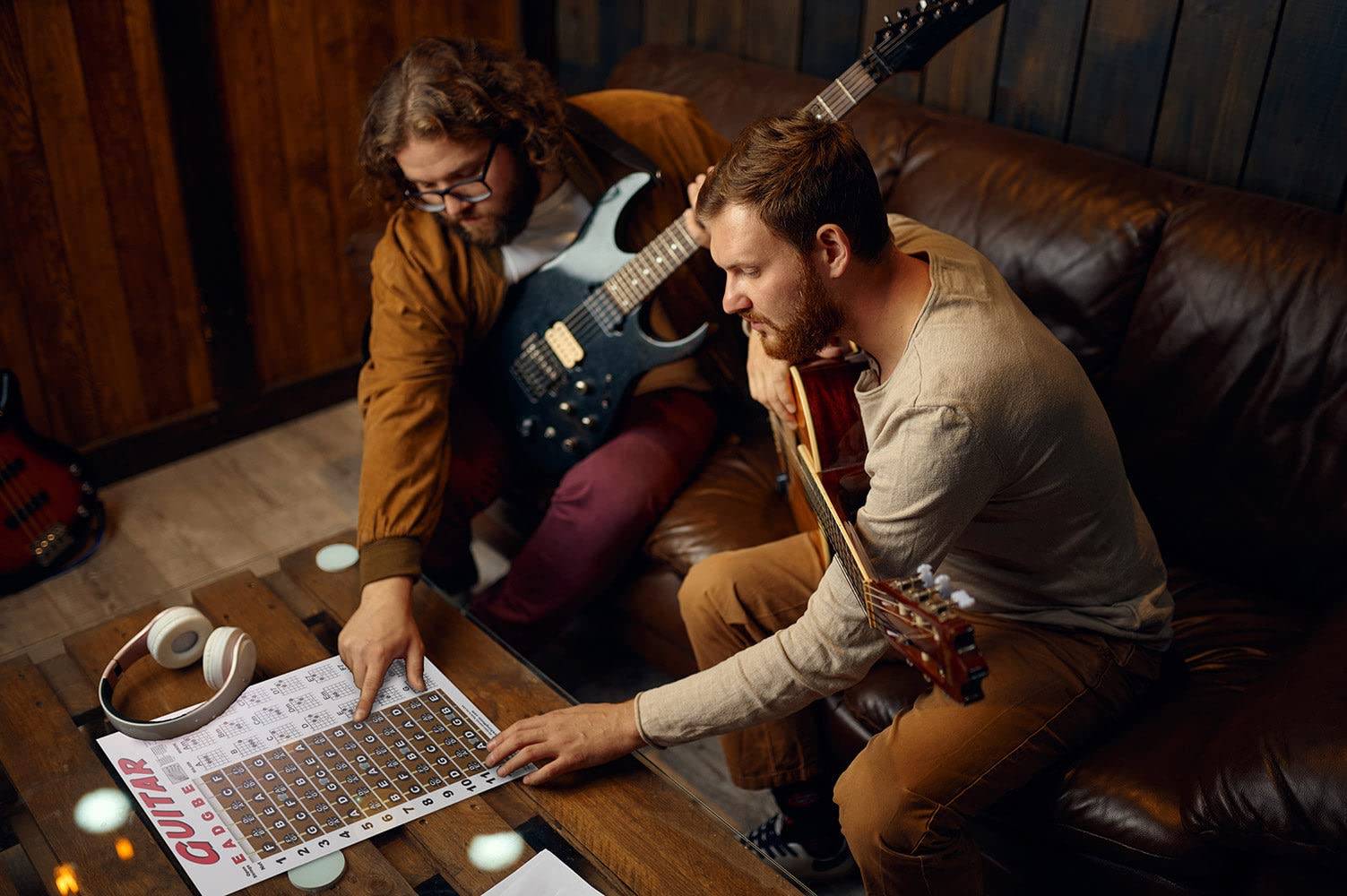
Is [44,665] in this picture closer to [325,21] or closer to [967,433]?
[967,433]

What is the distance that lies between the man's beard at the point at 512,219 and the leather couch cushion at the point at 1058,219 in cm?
67

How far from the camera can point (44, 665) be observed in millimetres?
1552

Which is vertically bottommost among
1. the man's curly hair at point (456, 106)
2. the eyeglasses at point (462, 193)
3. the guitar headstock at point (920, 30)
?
the eyeglasses at point (462, 193)

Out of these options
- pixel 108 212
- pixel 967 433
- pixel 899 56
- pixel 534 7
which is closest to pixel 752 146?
pixel 967 433

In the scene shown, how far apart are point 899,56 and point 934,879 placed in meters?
1.17

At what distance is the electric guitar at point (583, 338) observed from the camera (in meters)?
1.96

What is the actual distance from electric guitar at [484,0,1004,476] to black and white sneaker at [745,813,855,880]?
730 mm

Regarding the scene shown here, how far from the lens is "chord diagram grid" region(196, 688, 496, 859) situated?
1.28m

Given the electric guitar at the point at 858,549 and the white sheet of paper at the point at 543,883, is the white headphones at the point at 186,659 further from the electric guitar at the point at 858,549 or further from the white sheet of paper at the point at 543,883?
the electric guitar at the point at 858,549

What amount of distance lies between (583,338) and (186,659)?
0.83m

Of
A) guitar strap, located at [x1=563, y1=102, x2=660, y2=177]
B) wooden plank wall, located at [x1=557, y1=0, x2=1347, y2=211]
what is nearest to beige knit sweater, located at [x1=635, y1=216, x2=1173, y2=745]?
guitar strap, located at [x1=563, y1=102, x2=660, y2=177]

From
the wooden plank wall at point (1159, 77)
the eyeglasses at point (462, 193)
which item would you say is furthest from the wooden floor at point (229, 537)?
the wooden plank wall at point (1159, 77)

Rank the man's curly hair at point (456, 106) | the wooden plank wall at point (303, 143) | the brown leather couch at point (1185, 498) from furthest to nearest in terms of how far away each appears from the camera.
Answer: the wooden plank wall at point (303, 143) < the man's curly hair at point (456, 106) < the brown leather couch at point (1185, 498)


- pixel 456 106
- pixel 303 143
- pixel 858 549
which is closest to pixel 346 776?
pixel 858 549
